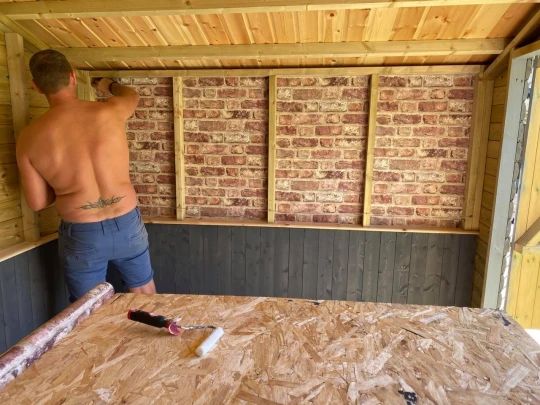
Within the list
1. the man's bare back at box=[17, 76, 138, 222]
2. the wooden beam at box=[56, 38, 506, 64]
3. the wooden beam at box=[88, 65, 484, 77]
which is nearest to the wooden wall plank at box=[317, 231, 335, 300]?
the wooden beam at box=[88, 65, 484, 77]

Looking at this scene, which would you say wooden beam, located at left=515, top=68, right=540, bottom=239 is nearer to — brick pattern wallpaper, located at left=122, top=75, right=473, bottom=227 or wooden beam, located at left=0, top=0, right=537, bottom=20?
brick pattern wallpaper, located at left=122, top=75, right=473, bottom=227

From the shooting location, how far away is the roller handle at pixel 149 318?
1187 millimetres

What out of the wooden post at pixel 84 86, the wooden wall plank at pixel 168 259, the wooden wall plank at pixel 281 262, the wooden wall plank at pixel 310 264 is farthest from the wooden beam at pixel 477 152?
the wooden post at pixel 84 86

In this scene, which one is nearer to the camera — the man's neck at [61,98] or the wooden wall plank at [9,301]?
the man's neck at [61,98]

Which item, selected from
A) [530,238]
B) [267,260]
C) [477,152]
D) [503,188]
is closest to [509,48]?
[477,152]

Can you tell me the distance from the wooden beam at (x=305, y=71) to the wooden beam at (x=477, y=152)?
0.15 metres

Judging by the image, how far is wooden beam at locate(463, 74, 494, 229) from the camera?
2.54 m

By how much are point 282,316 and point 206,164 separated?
1805 mm

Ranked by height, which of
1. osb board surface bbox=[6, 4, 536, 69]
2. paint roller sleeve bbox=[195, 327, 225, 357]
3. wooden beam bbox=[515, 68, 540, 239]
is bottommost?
paint roller sleeve bbox=[195, 327, 225, 357]

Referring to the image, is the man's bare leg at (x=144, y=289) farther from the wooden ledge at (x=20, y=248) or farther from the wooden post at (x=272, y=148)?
the wooden post at (x=272, y=148)

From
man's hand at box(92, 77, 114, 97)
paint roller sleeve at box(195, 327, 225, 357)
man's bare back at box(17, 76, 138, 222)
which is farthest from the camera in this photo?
man's hand at box(92, 77, 114, 97)

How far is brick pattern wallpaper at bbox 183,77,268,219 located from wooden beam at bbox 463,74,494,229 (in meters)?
1.41

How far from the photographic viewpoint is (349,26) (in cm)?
218

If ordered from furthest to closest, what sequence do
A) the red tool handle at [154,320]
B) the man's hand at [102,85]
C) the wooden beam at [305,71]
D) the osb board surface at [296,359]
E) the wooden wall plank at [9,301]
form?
the man's hand at [102,85], the wooden beam at [305,71], the wooden wall plank at [9,301], the red tool handle at [154,320], the osb board surface at [296,359]
